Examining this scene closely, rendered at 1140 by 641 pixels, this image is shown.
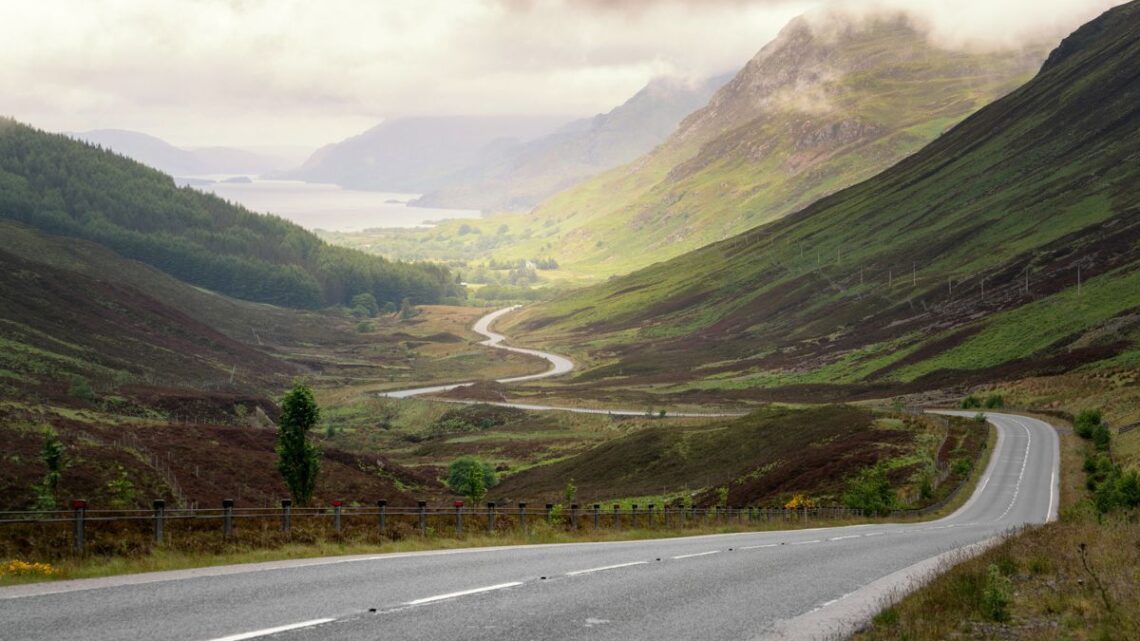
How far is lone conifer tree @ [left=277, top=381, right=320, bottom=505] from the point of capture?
60.2 m

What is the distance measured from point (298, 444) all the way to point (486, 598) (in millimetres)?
46443

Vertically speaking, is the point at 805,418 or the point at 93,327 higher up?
the point at 93,327

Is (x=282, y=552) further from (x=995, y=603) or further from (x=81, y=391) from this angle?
(x=81, y=391)

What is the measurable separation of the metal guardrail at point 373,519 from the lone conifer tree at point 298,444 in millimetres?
20580

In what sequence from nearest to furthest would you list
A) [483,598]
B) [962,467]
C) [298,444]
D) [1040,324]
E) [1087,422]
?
1. [483,598]
2. [298,444]
3. [962,467]
4. [1087,422]
5. [1040,324]

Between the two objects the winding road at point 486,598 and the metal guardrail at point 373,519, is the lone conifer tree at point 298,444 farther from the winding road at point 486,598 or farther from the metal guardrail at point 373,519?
the winding road at point 486,598

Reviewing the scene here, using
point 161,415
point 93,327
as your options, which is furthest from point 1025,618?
point 93,327

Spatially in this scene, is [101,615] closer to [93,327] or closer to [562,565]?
[562,565]

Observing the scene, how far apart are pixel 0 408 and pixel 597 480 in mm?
60365

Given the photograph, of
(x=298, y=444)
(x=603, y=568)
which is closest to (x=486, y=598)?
(x=603, y=568)

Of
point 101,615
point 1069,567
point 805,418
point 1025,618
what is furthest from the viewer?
point 805,418

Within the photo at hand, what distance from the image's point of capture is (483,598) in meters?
17.6

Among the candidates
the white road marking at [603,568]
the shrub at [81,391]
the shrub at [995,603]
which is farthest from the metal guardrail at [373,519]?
the shrub at [81,391]

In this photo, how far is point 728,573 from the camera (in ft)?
75.4
